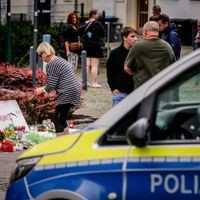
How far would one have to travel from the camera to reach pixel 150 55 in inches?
394

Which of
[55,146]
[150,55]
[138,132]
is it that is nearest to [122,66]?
[150,55]

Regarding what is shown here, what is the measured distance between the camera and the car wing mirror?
541 centimetres

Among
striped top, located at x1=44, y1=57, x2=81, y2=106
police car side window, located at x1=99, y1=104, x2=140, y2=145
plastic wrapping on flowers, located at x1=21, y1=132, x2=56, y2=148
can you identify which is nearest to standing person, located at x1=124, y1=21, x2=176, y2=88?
striped top, located at x1=44, y1=57, x2=81, y2=106

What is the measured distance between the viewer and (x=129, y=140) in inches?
216

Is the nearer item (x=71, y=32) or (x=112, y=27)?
(x=71, y=32)

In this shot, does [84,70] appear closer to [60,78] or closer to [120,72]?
[120,72]

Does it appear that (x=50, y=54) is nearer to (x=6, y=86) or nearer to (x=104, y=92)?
(x=6, y=86)

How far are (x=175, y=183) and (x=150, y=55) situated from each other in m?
4.63

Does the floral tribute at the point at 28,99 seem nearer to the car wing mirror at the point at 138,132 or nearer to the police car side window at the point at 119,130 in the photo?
the police car side window at the point at 119,130

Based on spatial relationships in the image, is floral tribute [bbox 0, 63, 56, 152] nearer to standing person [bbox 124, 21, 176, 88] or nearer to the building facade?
standing person [bbox 124, 21, 176, 88]

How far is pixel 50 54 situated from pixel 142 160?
5.38 meters

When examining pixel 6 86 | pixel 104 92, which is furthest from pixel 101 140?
pixel 104 92

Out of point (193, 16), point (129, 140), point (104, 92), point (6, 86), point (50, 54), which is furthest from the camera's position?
point (193, 16)

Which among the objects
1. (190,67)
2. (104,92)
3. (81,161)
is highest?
(190,67)
